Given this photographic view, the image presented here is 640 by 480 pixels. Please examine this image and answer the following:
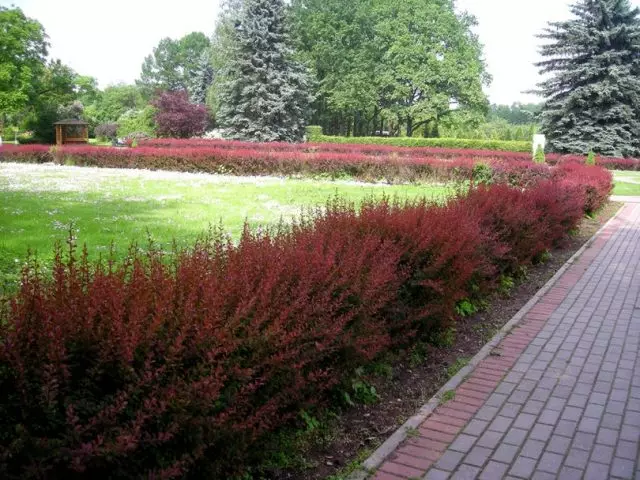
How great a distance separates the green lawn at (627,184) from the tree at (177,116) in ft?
101

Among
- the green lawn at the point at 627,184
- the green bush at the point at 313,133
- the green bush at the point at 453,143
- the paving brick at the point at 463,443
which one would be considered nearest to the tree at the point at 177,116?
the green bush at the point at 313,133

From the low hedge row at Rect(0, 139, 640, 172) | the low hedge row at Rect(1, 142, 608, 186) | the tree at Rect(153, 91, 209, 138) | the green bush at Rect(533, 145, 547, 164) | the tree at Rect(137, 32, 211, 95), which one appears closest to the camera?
the low hedge row at Rect(1, 142, 608, 186)

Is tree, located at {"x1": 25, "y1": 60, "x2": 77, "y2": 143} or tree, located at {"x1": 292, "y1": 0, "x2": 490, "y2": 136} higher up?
tree, located at {"x1": 292, "y1": 0, "x2": 490, "y2": 136}

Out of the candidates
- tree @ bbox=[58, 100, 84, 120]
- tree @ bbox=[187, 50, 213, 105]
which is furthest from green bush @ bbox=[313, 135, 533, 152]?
tree @ bbox=[187, 50, 213, 105]

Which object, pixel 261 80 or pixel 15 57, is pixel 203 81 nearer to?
pixel 15 57

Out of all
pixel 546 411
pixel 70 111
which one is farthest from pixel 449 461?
pixel 70 111

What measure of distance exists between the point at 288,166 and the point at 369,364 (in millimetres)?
18033

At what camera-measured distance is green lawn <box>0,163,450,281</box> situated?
8.09 metres

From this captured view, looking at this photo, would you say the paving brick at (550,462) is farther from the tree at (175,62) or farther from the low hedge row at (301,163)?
the tree at (175,62)

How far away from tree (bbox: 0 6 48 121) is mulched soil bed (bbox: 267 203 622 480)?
4714cm

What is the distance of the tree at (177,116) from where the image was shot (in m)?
42.8

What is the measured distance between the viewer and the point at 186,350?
2.38 meters

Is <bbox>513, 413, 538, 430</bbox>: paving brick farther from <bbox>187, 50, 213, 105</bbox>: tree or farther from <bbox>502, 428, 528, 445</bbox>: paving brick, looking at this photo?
<bbox>187, 50, 213, 105</bbox>: tree

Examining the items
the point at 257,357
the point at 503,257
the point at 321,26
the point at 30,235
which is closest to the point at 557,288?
the point at 503,257
